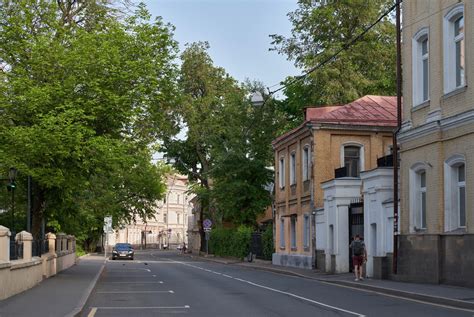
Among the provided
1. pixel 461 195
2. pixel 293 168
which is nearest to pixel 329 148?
pixel 293 168

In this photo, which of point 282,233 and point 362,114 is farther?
point 282,233

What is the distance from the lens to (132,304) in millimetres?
19484

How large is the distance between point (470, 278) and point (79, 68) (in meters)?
14.8

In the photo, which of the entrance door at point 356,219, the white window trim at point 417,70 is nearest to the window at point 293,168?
the entrance door at point 356,219

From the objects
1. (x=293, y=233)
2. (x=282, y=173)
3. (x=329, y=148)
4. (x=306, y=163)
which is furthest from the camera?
(x=282, y=173)

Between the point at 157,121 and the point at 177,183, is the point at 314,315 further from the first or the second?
the point at 177,183

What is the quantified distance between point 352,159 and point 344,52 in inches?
604

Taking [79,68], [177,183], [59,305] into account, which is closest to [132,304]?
[59,305]

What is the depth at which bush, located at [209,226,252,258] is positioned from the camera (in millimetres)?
55250

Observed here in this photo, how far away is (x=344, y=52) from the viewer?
2058 inches

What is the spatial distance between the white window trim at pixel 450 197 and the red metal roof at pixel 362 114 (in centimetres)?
1443

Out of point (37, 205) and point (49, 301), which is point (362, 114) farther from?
point (49, 301)

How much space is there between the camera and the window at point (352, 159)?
3875 cm

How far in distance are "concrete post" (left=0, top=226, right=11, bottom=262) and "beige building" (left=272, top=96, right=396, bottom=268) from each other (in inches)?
746
